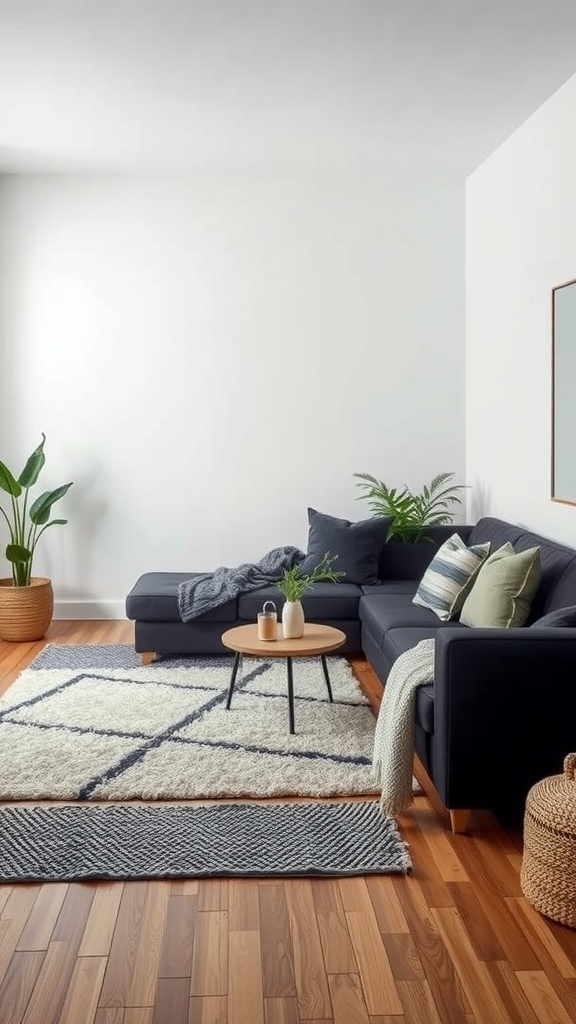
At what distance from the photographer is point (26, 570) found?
20.5 ft

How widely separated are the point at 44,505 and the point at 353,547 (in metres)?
1.88

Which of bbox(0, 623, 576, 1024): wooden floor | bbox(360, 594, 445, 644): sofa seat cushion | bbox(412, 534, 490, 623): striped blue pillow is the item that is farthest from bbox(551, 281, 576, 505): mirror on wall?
bbox(0, 623, 576, 1024): wooden floor

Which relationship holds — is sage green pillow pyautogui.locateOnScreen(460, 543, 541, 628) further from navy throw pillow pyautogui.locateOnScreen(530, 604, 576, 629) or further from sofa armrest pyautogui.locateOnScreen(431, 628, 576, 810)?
sofa armrest pyautogui.locateOnScreen(431, 628, 576, 810)

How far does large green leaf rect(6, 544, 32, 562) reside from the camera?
608cm

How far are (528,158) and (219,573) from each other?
8.90 ft

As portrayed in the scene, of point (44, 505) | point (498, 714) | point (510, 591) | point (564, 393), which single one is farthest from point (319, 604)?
point (498, 714)

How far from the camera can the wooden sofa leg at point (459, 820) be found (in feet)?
10.7

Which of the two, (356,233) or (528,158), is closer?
(528,158)

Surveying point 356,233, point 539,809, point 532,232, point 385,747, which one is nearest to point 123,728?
point 385,747

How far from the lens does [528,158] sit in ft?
16.8

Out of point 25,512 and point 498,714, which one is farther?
point 25,512

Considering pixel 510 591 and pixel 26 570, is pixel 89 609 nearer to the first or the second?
pixel 26 570

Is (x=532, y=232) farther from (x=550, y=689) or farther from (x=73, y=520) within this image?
(x=73, y=520)

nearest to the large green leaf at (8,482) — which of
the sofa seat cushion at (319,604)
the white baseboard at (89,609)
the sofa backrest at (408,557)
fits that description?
the white baseboard at (89,609)
